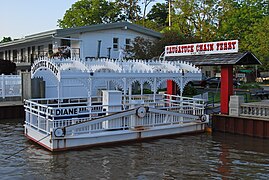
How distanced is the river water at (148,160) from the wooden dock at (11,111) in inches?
276

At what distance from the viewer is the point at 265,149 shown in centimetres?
1558

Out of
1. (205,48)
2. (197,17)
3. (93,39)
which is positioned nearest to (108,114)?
(205,48)

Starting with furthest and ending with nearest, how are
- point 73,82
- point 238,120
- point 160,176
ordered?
1. point 73,82
2. point 238,120
3. point 160,176

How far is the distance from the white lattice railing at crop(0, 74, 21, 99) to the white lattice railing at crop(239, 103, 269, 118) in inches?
642

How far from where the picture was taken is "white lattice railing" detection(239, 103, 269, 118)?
18.0m

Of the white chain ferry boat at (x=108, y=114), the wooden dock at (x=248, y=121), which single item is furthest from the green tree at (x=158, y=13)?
the wooden dock at (x=248, y=121)

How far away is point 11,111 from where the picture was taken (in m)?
24.7

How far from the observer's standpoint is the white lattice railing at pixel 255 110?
1795 cm

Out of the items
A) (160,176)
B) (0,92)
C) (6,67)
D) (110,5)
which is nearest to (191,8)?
(110,5)

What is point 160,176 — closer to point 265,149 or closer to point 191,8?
point 265,149

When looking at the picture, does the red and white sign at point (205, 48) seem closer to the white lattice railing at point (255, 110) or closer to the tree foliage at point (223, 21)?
the white lattice railing at point (255, 110)

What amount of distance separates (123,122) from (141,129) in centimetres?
93

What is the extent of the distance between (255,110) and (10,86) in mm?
17522

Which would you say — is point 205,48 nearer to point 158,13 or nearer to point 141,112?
point 141,112
